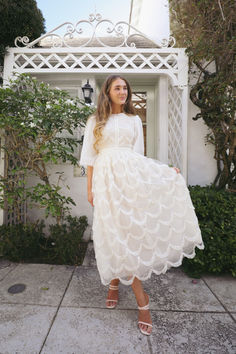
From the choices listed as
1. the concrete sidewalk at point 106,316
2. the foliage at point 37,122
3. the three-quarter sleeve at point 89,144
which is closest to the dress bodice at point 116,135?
the three-quarter sleeve at point 89,144

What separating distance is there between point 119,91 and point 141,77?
238 cm

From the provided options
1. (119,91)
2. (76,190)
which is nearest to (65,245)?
(76,190)

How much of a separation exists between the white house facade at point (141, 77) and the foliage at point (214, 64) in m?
0.22

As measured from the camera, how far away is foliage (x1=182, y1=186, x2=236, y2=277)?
2.48 m

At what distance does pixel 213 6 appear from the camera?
9.80ft

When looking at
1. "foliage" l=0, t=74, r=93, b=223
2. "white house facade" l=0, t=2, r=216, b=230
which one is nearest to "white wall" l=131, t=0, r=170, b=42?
"white house facade" l=0, t=2, r=216, b=230

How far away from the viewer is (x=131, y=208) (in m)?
1.67

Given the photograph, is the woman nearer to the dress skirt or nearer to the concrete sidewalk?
the dress skirt

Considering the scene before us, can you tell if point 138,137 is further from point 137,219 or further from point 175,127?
point 175,127

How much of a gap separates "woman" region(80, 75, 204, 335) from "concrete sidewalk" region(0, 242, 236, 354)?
0.65ft

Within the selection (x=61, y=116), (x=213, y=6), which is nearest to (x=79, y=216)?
(x=61, y=116)

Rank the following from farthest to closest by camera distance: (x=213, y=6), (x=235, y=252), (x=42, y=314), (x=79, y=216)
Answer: (x=79, y=216)
(x=213, y=6)
(x=235, y=252)
(x=42, y=314)

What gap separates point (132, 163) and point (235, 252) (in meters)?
1.79

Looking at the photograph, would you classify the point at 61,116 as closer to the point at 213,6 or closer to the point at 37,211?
the point at 37,211
